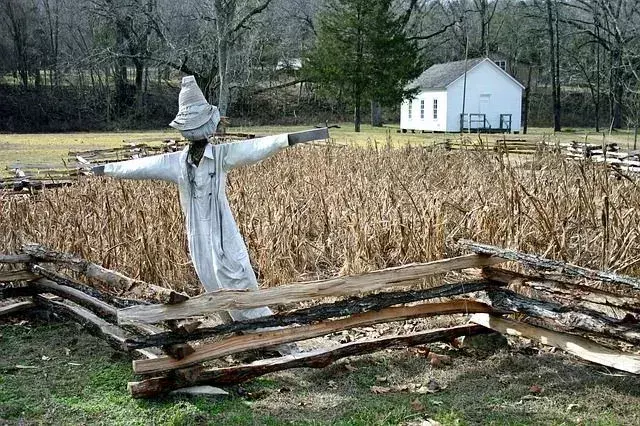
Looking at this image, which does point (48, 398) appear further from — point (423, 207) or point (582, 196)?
point (582, 196)

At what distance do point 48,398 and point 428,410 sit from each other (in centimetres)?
217

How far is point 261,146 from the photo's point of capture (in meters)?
4.48

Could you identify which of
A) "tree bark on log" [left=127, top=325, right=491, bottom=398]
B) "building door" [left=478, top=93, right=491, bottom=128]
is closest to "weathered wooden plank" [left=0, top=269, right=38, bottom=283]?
"tree bark on log" [left=127, top=325, right=491, bottom=398]

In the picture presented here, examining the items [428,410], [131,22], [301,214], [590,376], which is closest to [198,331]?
[428,410]

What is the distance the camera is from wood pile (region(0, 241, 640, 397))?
164 inches

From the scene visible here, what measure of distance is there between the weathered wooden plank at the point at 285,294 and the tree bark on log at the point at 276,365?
42 centimetres

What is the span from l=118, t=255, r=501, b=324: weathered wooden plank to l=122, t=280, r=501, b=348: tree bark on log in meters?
0.13

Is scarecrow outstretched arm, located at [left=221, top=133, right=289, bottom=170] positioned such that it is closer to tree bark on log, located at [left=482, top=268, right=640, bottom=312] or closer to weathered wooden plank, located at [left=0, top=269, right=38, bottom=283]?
tree bark on log, located at [left=482, top=268, right=640, bottom=312]

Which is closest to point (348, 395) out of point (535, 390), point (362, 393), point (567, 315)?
point (362, 393)

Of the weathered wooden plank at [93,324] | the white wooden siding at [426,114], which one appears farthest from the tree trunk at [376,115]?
the weathered wooden plank at [93,324]

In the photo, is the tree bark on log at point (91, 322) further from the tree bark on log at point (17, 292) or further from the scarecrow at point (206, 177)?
the scarecrow at point (206, 177)

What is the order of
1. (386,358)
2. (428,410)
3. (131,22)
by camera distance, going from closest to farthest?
1. (428,410)
2. (386,358)
3. (131,22)

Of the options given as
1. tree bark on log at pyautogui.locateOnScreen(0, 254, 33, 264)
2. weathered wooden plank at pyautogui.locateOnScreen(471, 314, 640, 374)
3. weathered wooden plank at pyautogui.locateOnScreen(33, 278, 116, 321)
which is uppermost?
tree bark on log at pyautogui.locateOnScreen(0, 254, 33, 264)

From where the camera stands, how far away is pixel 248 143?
4543 mm
